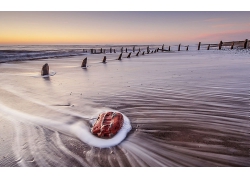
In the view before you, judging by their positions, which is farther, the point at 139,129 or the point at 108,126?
the point at 139,129

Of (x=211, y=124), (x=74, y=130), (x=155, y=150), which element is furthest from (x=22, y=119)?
(x=211, y=124)

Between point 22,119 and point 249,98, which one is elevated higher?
point 249,98

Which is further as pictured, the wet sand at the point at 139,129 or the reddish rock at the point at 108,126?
the reddish rock at the point at 108,126

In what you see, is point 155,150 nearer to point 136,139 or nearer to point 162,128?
point 136,139

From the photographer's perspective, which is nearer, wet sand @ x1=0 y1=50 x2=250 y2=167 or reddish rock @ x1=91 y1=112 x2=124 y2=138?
wet sand @ x1=0 y1=50 x2=250 y2=167

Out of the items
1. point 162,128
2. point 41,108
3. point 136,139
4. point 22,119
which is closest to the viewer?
point 136,139

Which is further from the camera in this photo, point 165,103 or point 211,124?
point 165,103

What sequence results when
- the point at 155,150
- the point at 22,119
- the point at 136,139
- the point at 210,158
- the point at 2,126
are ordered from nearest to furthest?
the point at 210,158 < the point at 155,150 < the point at 136,139 < the point at 2,126 < the point at 22,119

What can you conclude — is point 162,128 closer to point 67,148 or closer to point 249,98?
point 67,148

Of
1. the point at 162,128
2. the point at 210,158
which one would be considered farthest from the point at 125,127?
the point at 210,158
